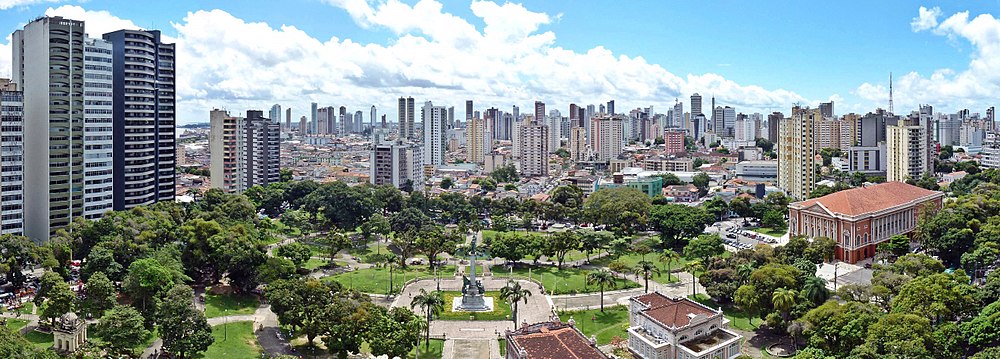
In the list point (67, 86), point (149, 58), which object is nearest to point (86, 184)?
point (67, 86)

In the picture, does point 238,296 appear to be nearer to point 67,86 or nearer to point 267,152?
point 67,86

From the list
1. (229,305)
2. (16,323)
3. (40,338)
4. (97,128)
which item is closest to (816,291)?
(229,305)

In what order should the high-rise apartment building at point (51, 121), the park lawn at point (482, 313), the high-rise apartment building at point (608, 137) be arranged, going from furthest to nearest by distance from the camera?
the high-rise apartment building at point (608, 137)
the high-rise apartment building at point (51, 121)
the park lawn at point (482, 313)

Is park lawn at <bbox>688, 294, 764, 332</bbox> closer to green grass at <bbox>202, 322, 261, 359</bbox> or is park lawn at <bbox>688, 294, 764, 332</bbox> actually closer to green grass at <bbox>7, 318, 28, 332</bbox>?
green grass at <bbox>202, 322, 261, 359</bbox>

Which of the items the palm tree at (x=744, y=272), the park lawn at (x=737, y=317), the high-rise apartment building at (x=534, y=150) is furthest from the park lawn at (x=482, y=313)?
the high-rise apartment building at (x=534, y=150)

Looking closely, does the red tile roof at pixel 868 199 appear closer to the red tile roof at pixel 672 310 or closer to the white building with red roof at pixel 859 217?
the white building with red roof at pixel 859 217

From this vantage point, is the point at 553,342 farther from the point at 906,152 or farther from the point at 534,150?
the point at 534,150
